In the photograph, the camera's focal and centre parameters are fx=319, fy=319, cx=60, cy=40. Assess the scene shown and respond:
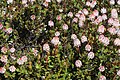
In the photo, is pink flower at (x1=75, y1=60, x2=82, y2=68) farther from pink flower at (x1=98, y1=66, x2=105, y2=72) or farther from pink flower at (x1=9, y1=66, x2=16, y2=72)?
pink flower at (x1=9, y1=66, x2=16, y2=72)

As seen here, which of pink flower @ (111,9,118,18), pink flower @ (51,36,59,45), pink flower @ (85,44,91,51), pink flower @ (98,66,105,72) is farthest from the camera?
pink flower @ (111,9,118,18)

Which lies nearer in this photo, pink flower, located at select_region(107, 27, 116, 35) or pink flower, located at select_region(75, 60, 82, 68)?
pink flower, located at select_region(75, 60, 82, 68)

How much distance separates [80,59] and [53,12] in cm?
123

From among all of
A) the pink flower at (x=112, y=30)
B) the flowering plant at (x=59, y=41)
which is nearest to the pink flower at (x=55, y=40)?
the flowering plant at (x=59, y=41)

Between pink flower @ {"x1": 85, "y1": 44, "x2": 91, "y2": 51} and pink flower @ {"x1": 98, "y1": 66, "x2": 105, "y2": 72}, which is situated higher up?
pink flower @ {"x1": 85, "y1": 44, "x2": 91, "y2": 51}

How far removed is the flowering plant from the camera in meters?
4.70

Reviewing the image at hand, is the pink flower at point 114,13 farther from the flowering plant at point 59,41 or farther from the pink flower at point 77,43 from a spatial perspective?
the pink flower at point 77,43

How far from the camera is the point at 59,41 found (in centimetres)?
505

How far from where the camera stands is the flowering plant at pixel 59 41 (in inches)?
185

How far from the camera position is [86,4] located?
570 cm

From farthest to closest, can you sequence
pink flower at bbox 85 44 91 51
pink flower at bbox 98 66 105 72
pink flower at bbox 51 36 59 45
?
pink flower at bbox 51 36 59 45
pink flower at bbox 85 44 91 51
pink flower at bbox 98 66 105 72

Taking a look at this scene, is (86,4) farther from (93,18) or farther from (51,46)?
(51,46)

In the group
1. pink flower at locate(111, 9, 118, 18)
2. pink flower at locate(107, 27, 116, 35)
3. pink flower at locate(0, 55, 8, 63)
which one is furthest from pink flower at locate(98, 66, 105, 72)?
pink flower at locate(0, 55, 8, 63)

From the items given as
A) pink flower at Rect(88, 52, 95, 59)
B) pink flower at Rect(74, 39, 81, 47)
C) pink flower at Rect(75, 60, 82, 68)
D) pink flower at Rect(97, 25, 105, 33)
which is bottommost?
pink flower at Rect(75, 60, 82, 68)
